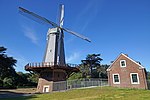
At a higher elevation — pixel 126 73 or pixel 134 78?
pixel 126 73

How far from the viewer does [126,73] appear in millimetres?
30781

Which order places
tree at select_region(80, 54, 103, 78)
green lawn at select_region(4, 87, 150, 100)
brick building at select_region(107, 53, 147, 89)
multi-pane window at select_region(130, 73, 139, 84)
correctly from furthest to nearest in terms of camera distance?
tree at select_region(80, 54, 103, 78)
multi-pane window at select_region(130, 73, 139, 84)
brick building at select_region(107, 53, 147, 89)
green lawn at select_region(4, 87, 150, 100)

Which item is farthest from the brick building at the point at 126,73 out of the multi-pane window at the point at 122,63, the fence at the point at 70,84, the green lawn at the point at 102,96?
the green lawn at the point at 102,96

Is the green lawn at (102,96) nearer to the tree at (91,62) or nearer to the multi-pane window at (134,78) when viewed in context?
the multi-pane window at (134,78)

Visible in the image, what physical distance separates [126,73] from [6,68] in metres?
35.0

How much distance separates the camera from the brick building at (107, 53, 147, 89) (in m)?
29.4

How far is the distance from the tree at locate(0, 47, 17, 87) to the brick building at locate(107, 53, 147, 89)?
30.0 m

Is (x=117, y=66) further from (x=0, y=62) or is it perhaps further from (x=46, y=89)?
(x=0, y=62)

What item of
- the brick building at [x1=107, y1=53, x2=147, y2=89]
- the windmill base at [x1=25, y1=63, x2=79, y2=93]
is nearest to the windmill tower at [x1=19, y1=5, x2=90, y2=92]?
the windmill base at [x1=25, y1=63, x2=79, y2=93]

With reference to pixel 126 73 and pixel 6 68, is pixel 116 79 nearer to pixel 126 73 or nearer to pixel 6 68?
pixel 126 73

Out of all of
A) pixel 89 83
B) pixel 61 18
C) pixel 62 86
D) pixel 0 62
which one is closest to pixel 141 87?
pixel 89 83

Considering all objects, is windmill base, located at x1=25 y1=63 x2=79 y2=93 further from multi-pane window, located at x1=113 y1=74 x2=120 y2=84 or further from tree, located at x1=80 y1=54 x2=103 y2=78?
tree, located at x1=80 y1=54 x2=103 y2=78

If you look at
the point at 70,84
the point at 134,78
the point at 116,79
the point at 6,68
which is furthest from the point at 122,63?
the point at 6,68

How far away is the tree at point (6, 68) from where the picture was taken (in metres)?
48.1
